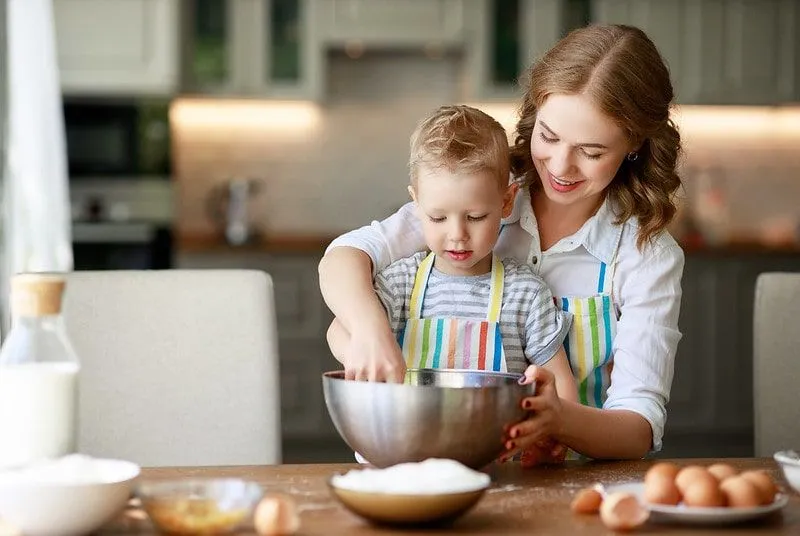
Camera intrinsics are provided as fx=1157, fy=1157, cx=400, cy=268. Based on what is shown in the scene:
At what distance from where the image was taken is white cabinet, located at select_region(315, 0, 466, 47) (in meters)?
4.81

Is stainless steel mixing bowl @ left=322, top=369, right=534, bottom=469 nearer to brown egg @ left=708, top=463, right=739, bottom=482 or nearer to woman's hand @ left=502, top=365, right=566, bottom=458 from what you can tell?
woman's hand @ left=502, top=365, right=566, bottom=458

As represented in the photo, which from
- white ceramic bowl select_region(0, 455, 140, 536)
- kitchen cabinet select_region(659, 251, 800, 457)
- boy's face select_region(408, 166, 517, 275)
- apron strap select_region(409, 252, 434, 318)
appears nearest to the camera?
white ceramic bowl select_region(0, 455, 140, 536)

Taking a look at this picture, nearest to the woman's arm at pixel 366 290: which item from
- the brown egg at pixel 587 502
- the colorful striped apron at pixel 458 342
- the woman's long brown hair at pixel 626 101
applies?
the colorful striped apron at pixel 458 342

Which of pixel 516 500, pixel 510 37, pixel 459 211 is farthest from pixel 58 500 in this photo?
pixel 510 37

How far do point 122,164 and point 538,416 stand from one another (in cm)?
357

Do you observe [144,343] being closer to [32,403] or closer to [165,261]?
[32,403]

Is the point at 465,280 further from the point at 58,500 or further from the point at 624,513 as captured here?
the point at 58,500

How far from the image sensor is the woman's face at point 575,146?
5.54 ft

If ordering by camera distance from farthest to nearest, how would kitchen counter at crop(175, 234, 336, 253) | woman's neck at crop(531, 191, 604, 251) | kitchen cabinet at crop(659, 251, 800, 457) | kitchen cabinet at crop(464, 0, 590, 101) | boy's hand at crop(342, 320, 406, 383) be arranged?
kitchen cabinet at crop(464, 0, 590, 101) → kitchen cabinet at crop(659, 251, 800, 457) → kitchen counter at crop(175, 234, 336, 253) → woman's neck at crop(531, 191, 604, 251) → boy's hand at crop(342, 320, 406, 383)

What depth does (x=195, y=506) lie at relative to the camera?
3.31 feet

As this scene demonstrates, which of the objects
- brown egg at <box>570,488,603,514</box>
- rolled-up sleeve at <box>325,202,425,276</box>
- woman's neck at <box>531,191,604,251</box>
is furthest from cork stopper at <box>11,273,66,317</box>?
Result: woman's neck at <box>531,191,604,251</box>

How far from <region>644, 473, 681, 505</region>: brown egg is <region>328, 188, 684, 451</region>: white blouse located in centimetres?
50

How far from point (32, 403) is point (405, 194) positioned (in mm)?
4132

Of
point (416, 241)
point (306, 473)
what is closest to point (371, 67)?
point (416, 241)
